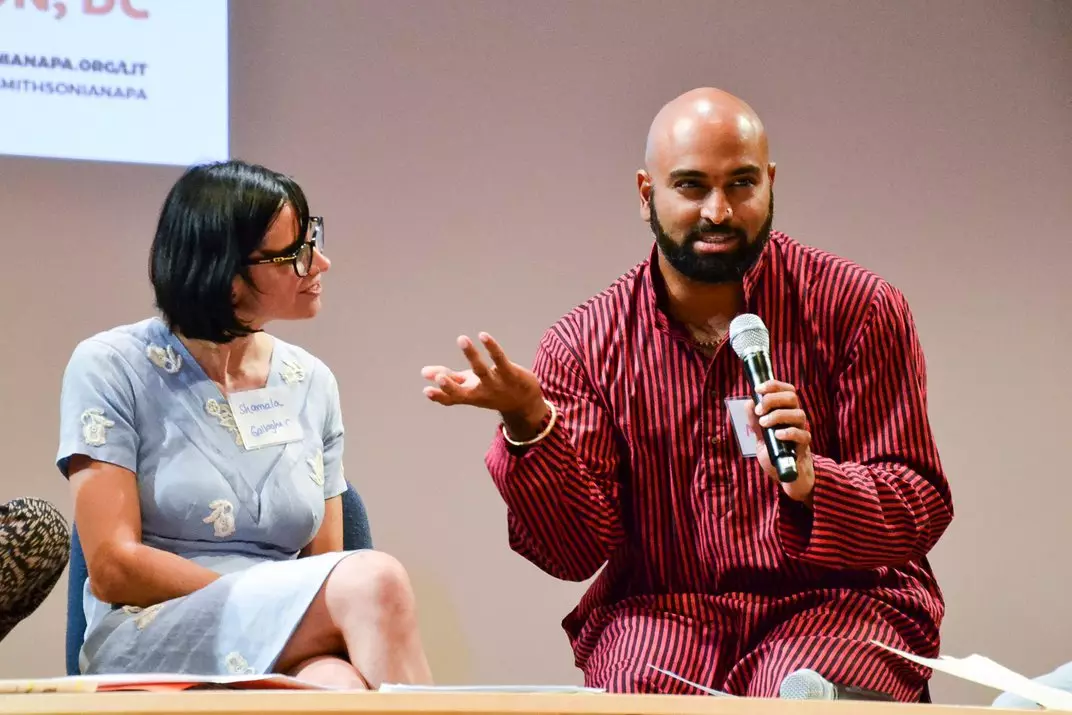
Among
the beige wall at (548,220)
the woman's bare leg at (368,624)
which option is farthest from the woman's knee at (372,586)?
the beige wall at (548,220)

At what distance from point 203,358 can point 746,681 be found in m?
1.06

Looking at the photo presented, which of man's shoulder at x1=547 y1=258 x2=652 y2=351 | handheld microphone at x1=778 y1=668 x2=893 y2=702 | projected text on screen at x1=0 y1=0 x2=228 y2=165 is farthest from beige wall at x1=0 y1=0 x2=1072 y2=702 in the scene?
handheld microphone at x1=778 y1=668 x2=893 y2=702

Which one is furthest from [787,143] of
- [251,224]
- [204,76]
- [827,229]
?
[251,224]

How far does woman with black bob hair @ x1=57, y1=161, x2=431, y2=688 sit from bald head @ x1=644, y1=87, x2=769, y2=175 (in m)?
0.63

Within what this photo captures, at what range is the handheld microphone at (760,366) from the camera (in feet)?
5.12

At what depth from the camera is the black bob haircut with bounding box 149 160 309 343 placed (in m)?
2.03

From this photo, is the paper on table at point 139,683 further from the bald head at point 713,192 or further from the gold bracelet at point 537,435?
the bald head at point 713,192

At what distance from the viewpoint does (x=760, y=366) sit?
5.35 feet

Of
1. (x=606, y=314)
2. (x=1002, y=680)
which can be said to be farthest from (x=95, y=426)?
(x=1002, y=680)

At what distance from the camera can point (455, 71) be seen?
3219mm

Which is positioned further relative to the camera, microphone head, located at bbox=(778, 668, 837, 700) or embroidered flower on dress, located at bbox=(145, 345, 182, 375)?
embroidered flower on dress, located at bbox=(145, 345, 182, 375)

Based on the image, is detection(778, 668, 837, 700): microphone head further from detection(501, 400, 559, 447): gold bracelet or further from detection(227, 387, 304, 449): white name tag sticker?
detection(227, 387, 304, 449): white name tag sticker

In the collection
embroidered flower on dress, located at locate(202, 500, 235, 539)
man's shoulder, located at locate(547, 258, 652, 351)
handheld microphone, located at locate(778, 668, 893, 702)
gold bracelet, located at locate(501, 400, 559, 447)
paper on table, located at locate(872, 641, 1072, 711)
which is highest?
man's shoulder, located at locate(547, 258, 652, 351)

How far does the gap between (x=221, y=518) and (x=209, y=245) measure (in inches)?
18.0
